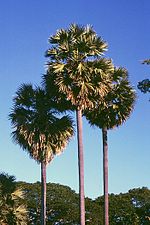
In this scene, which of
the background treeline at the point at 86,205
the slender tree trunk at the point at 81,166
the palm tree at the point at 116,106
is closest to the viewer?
the slender tree trunk at the point at 81,166

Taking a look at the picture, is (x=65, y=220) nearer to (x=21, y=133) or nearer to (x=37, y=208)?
(x=37, y=208)

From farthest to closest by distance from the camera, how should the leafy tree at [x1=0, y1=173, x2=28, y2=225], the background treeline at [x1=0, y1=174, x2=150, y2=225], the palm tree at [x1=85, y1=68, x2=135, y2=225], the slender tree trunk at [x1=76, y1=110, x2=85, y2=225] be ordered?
the background treeline at [x1=0, y1=174, x2=150, y2=225] → the palm tree at [x1=85, y1=68, x2=135, y2=225] → the leafy tree at [x1=0, y1=173, x2=28, y2=225] → the slender tree trunk at [x1=76, y1=110, x2=85, y2=225]

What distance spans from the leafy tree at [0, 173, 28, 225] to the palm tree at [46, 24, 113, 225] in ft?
16.4

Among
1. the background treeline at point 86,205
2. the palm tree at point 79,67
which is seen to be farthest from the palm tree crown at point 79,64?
the background treeline at point 86,205

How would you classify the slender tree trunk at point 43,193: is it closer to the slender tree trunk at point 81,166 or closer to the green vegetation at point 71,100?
the green vegetation at point 71,100

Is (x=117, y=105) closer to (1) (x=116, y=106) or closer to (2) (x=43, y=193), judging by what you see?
(1) (x=116, y=106)

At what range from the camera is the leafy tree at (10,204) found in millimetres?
27688

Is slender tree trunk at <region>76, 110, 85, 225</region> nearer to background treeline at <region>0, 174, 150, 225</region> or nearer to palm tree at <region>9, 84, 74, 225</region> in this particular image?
palm tree at <region>9, 84, 74, 225</region>

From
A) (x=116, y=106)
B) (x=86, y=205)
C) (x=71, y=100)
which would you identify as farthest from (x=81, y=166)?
(x=86, y=205)

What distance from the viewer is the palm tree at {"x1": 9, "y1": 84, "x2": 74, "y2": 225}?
1163 inches

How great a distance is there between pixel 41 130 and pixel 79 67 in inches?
199

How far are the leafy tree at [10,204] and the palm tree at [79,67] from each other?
4993 mm

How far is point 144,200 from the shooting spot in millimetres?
64500

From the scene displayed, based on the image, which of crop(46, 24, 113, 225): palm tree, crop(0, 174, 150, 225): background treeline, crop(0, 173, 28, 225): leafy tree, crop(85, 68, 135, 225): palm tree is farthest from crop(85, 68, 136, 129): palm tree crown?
crop(0, 174, 150, 225): background treeline
